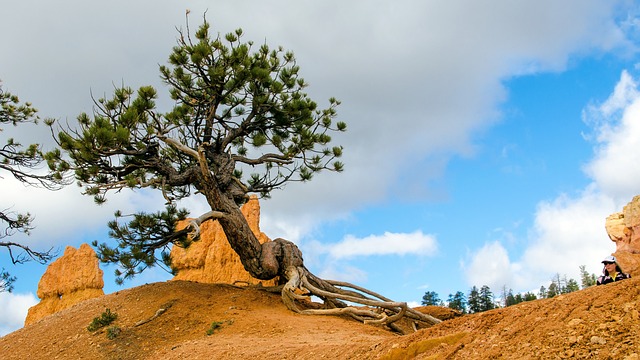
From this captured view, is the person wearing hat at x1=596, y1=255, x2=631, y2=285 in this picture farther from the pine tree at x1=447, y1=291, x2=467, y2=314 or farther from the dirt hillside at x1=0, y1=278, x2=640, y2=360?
the pine tree at x1=447, y1=291, x2=467, y2=314

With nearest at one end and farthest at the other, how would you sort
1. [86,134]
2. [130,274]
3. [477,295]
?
[86,134]
[130,274]
[477,295]

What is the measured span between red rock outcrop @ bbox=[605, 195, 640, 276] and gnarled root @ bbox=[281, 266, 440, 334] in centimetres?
446

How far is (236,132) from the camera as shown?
51.0 feet

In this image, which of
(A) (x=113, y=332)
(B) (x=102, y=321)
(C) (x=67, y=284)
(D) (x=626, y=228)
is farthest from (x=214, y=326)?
(C) (x=67, y=284)

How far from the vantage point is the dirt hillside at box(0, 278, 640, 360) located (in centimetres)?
479

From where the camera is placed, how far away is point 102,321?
12.8 metres

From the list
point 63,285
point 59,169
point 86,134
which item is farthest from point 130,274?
point 63,285

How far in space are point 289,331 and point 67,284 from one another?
1538 centimetres

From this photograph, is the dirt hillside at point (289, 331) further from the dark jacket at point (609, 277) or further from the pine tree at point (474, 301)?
the pine tree at point (474, 301)

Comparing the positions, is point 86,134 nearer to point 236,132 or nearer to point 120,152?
point 120,152

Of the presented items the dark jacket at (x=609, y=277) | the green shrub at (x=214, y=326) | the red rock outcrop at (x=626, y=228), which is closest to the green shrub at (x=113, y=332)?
the green shrub at (x=214, y=326)

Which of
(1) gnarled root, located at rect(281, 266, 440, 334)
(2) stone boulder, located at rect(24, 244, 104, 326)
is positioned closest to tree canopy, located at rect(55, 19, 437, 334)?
(1) gnarled root, located at rect(281, 266, 440, 334)

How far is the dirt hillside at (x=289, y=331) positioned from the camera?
15.7ft

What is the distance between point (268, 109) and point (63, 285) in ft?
43.9
